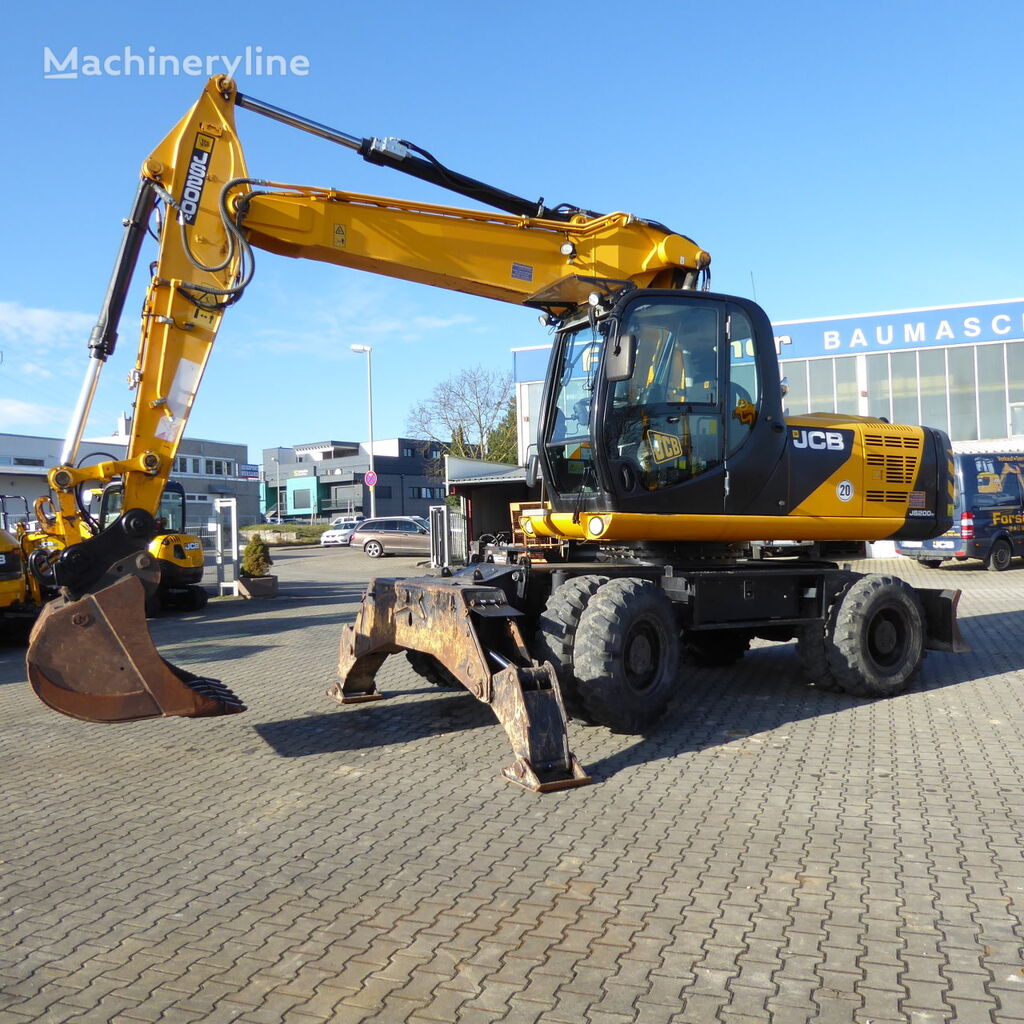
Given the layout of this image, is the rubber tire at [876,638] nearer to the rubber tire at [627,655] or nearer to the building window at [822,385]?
the rubber tire at [627,655]

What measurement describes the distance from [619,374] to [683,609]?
2.07 metres

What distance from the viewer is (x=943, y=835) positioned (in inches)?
193

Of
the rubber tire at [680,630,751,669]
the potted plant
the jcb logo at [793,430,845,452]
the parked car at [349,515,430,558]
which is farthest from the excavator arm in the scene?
the parked car at [349,515,430,558]

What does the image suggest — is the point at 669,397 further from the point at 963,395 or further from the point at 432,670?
the point at 963,395

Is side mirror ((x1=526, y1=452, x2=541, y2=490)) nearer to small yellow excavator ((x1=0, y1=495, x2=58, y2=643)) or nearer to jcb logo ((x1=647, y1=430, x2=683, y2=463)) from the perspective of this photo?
jcb logo ((x1=647, y1=430, x2=683, y2=463))

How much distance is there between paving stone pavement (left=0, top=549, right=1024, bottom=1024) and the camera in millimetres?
3361

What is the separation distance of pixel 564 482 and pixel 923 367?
29.1m

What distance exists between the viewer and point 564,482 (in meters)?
7.76

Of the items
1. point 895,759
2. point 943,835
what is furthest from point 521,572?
point 943,835

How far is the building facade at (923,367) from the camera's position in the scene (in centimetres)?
3183

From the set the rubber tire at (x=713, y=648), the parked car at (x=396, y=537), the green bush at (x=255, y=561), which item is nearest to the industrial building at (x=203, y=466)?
the parked car at (x=396, y=537)

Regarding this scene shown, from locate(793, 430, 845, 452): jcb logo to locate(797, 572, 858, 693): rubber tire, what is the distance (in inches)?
45.5

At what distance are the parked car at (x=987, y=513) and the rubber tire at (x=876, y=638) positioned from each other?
14409mm

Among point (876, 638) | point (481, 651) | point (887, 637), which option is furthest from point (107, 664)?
point (887, 637)
